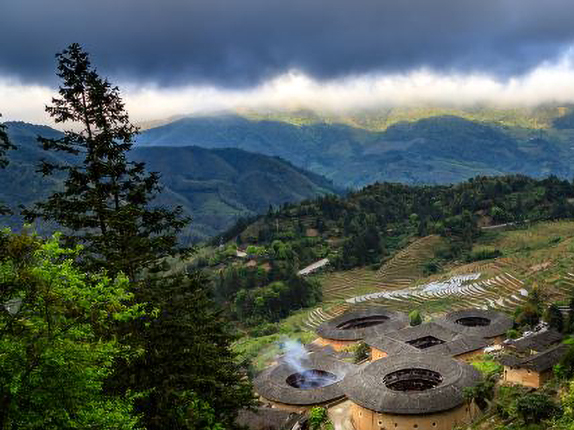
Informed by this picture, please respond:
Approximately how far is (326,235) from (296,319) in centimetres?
4277

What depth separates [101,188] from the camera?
1973cm

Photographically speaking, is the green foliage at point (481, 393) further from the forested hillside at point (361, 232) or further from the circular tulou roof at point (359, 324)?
the forested hillside at point (361, 232)

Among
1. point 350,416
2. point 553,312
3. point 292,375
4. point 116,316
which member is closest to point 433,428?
point 350,416

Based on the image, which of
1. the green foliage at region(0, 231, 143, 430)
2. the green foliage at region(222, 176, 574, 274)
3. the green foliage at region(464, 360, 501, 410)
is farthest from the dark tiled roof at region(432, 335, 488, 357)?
the green foliage at region(222, 176, 574, 274)

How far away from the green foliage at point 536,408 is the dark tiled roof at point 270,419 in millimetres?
14505

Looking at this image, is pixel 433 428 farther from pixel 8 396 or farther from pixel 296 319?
pixel 296 319

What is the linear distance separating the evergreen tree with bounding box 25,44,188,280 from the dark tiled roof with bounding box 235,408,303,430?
18594 mm

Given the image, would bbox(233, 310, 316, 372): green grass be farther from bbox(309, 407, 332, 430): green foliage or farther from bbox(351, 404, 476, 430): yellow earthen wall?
bbox(351, 404, 476, 430): yellow earthen wall

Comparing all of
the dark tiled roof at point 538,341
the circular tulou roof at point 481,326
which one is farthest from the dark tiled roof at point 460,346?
the dark tiled roof at point 538,341

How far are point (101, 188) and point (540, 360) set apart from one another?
27598 mm

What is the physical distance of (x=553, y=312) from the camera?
142 feet

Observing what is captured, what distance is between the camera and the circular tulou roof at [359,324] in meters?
53.8

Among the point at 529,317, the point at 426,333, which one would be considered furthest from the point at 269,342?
the point at 529,317

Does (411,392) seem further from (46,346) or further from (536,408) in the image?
(46,346)
